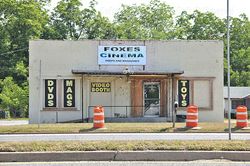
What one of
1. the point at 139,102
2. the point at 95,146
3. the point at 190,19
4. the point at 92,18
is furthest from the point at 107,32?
the point at 95,146

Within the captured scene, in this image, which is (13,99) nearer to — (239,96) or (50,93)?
(50,93)

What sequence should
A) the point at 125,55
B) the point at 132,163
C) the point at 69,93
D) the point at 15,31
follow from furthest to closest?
the point at 15,31 < the point at 125,55 < the point at 69,93 < the point at 132,163

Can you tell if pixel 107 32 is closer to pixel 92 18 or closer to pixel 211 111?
pixel 92 18

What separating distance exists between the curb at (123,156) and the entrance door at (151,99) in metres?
19.3

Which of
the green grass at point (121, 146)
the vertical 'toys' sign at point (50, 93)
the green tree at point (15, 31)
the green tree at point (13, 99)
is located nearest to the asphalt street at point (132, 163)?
the green grass at point (121, 146)

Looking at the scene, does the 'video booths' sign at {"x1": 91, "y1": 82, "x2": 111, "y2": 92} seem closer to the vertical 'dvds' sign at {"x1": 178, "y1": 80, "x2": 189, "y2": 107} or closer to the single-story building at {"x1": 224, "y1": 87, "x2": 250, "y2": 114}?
the vertical 'dvds' sign at {"x1": 178, "y1": 80, "x2": 189, "y2": 107}

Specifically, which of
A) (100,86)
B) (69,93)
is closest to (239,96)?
(100,86)

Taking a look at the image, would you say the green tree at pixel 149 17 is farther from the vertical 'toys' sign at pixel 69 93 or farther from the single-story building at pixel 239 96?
the vertical 'toys' sign at pixel 69 93

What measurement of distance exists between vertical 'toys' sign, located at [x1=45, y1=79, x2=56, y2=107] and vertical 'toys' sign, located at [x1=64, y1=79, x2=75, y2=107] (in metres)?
0.66

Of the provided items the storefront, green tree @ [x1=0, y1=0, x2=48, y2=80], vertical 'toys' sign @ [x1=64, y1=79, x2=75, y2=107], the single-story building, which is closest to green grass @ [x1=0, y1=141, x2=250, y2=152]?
the storefront

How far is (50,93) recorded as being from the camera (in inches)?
1228

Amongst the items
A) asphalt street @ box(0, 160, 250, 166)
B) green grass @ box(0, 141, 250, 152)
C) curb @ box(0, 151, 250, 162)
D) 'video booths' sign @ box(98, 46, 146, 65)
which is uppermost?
'video booths' sign @ box(98, 46, 146, 65)

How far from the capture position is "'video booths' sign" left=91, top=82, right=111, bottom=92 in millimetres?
31891

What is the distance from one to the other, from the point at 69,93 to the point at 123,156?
18670 millimetres
